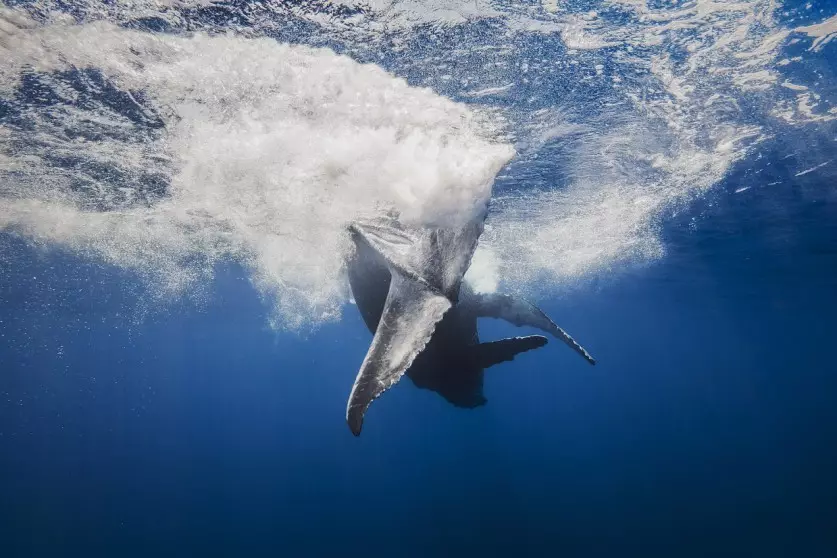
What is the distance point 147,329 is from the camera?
48.2m

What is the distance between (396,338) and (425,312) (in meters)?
0.39

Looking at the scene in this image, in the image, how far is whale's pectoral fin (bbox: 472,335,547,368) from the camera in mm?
5352

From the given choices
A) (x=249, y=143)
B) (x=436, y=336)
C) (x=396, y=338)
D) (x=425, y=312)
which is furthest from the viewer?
(x=249, y=143)

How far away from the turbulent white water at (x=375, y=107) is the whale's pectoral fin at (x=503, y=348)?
190 cm

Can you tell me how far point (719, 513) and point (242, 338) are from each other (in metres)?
54.5

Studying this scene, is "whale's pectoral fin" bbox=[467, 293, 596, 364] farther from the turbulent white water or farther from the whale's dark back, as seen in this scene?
the turbulent white water

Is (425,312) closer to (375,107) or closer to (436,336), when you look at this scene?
(436,336)

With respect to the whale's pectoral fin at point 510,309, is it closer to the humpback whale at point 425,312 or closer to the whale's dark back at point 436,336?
the humpback whale at point 425,312

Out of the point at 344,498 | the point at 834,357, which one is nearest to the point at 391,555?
the point at 344,498

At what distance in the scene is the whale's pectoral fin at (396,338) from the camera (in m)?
3.44

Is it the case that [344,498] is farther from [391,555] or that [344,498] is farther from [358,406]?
[358,406]

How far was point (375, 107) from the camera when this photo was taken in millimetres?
7656

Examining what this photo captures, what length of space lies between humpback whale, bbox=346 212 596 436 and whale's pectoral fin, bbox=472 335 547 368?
0.5 inches

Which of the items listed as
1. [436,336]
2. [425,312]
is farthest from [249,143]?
[425,312]
